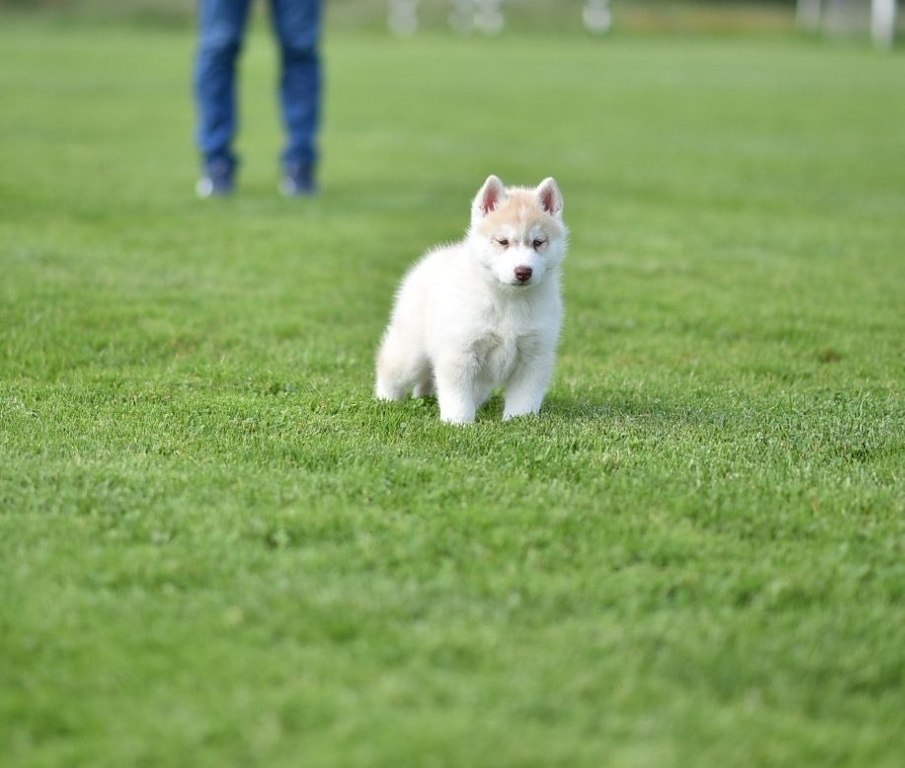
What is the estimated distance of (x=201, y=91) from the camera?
973 centimetres

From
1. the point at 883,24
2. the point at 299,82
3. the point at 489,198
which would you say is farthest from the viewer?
the point at 883,24

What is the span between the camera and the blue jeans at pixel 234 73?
9.65 metres

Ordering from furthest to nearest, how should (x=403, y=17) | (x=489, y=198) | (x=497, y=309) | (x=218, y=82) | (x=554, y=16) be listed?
1. (x=554, y=16)
2. (x=403, y=17)
3. (x=218, y=82)
4. (x=489, y=198)
5. (x=497, y=309)

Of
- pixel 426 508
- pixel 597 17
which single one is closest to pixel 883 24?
pixel 597 17

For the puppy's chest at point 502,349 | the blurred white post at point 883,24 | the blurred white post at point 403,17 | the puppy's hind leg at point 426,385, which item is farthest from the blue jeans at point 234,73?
the blurred white post at point 883,24

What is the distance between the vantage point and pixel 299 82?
9.94m

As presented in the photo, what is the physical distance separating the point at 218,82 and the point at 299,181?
3.13 ft

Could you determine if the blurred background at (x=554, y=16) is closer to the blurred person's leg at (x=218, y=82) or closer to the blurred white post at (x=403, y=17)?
the blurred white post at (x=403, y=17)

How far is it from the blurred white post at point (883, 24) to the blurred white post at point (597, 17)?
23.7ft

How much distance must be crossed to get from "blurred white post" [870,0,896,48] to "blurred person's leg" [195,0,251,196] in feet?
96.5

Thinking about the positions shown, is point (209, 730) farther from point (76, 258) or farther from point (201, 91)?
point (201, 91)

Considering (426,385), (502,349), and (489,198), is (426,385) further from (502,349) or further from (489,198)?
(489,198)

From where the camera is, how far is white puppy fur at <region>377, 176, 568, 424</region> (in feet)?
15.1

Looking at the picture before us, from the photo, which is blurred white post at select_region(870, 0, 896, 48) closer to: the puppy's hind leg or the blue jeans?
the blue jeans
